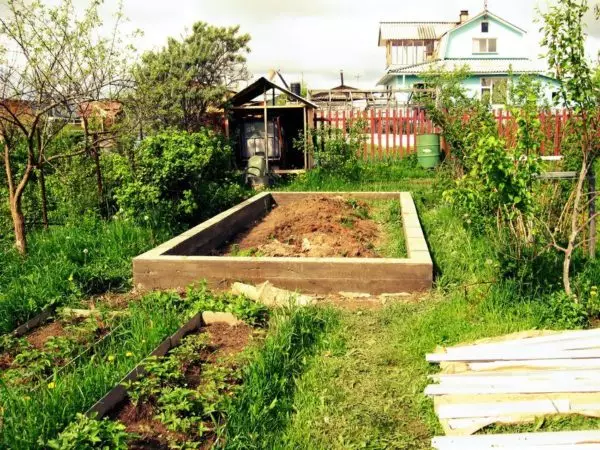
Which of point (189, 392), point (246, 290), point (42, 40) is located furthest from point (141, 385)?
point (42, 40)

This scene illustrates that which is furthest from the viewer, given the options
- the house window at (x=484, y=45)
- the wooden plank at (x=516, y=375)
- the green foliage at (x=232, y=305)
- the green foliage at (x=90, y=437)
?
the house window at (x=484, y=45)

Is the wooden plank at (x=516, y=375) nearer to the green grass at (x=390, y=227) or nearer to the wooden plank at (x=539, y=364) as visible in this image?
the wooden plank at (x=539, y=364)

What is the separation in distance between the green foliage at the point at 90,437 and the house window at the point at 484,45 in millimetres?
43654

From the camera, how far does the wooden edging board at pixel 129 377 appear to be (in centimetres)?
316

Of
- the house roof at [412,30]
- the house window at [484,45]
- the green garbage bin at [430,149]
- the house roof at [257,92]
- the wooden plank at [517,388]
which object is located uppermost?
the house roof at [412,30]

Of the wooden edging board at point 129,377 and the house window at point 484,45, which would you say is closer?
the wooden edging board at point 129,377

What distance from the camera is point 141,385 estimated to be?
3.38 metres

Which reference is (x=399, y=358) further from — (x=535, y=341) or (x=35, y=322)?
(x=35, y=322)

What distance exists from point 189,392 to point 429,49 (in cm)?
5037

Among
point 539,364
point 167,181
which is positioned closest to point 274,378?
point 539,364

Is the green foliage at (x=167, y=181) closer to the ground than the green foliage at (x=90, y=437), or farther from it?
farther from it

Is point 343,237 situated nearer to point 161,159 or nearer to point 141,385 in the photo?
point 161,159

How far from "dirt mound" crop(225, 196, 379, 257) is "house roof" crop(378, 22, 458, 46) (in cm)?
4298

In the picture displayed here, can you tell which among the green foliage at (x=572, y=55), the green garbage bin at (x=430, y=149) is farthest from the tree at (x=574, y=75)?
the green garbage bin at (x=430, y=149)
